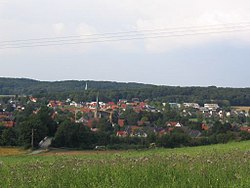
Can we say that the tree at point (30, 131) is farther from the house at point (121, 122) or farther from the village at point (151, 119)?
the house at point (121, 122)

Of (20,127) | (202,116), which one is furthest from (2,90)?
(20,127)

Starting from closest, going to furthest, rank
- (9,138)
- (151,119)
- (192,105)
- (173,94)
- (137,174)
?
1. (137,174)
2. (9,138)
3. (151,119)
4. (192,105)
5. (173,94)

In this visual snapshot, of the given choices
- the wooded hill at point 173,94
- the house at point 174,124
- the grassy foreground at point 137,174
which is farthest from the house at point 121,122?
the grassy foreground at point 137,174

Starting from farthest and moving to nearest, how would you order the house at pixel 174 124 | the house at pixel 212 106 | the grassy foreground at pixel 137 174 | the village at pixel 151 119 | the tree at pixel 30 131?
1. the house at pixel 212 106
2. the house at pixel 174 124
3. the village at pixel 151 119
4. the tree at pixel 30 131
5. the grassy foreground at pixel 137 174

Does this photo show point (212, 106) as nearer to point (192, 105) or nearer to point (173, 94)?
point (192, 105)

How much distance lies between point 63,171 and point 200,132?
43396 mm

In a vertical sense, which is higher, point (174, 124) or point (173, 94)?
point (173, 94)

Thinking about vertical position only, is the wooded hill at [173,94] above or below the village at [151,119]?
above

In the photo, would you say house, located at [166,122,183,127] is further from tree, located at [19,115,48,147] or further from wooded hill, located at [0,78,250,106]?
wooded hill, located at [0,78,250,106]

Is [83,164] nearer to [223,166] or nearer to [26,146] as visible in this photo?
[223,166]

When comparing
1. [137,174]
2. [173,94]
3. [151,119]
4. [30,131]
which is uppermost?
[173,94]

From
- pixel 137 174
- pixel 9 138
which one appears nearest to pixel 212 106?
pixel 9 138

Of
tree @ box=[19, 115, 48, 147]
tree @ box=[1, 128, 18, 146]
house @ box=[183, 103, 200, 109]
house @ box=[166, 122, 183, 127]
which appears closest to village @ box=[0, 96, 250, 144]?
house @ box=[166, 122, 183, 127]

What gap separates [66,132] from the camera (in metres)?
42.5
